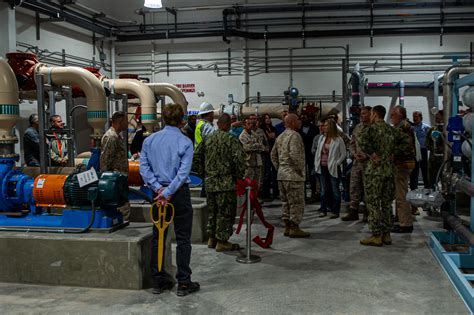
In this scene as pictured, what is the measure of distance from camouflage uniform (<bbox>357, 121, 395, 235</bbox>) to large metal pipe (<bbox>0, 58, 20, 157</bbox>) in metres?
3.75

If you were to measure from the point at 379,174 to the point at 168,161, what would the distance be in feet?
8.78

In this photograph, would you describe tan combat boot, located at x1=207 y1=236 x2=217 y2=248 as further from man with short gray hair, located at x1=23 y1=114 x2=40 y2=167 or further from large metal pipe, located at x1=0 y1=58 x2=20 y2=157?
man with short gray hair, located at x1=23 y1=114 x2=40 y2=167

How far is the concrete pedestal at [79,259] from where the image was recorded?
4.08 metres

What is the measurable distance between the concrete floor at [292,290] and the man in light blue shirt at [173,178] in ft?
0.60

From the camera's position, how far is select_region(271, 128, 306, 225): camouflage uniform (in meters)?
5.85

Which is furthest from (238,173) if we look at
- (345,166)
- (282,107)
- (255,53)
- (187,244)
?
(255,53)

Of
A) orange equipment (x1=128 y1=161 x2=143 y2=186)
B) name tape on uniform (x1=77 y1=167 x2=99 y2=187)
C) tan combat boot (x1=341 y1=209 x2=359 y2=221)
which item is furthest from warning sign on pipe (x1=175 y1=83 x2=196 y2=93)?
name tape on uniform (x1=77 y1=167 x2=99 y2=187)

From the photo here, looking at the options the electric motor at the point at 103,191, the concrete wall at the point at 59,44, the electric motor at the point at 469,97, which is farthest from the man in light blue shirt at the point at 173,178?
the concrete wall at the point at 59,44

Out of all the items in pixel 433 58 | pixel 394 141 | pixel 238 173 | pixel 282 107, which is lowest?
pixel 238 173

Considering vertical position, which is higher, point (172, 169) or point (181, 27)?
point (181, 27)

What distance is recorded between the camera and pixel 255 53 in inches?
479

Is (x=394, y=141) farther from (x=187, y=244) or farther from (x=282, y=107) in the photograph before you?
(x=282, y=107)

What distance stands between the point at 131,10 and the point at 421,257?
10.3 meters

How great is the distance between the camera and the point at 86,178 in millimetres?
4262
